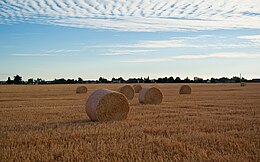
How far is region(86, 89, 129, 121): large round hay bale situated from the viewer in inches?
560

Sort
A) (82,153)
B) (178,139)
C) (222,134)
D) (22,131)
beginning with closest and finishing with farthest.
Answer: (82,153) → (178,139) → (222,134) → (22,131)

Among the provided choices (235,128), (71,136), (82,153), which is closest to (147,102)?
(235,128)

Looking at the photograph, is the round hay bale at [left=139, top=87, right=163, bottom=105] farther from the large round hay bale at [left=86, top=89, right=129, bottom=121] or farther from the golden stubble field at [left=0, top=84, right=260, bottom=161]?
the golden stubble field at [left=0, top=84, right=260, bottom=161]

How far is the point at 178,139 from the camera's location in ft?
31.6

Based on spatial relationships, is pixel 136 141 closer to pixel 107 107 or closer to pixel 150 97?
pixel 107 107

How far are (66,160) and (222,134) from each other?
15.8 ft

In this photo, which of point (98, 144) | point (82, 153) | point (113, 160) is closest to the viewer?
point (113, 160)

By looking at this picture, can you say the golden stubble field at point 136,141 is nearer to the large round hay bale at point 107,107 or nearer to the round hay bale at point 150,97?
the large round hay bale at point 107,107

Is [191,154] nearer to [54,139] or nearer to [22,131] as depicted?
[54,139]

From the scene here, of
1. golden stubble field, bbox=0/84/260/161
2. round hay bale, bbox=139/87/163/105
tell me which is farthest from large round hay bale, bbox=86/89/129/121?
round hay bale, bbox=139/87/163/105

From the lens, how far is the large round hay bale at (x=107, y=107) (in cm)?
1422

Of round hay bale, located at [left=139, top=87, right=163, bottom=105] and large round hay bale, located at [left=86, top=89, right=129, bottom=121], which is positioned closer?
large round hay bale, located at [left=86, top=89, right=129, bottom=121]

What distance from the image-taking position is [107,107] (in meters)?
14.4

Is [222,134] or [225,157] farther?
[222,134]
